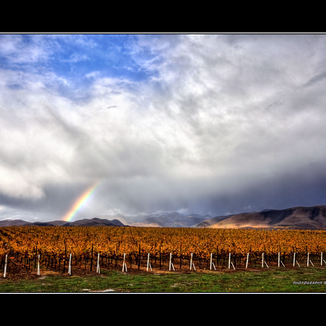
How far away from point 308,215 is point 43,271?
185 metres

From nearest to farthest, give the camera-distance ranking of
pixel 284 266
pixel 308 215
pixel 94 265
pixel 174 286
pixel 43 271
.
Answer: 1. pixel 174 286
2. pixel 43 271
3. pixel 94 265
4. pixel 284 266
5. pixel 308 215

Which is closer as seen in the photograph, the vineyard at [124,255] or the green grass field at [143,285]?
the green grass field at [143,285]

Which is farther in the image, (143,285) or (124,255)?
(124,255)

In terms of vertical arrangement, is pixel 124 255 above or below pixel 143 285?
above

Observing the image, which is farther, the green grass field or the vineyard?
the vineyard
